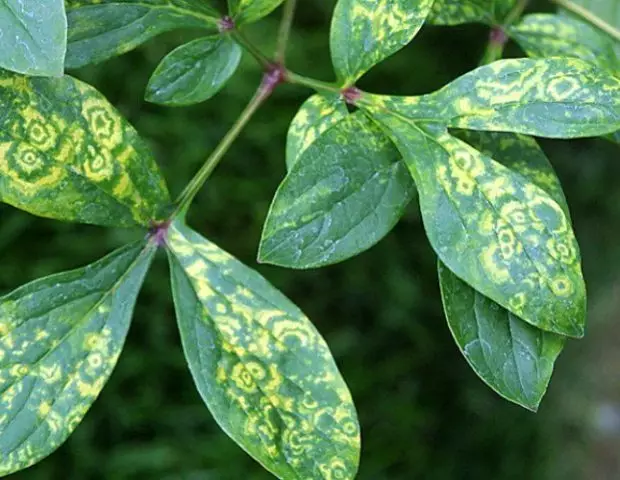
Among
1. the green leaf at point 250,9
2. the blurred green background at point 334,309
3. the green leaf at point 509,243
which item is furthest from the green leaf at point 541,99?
the blurred green background at point 334,309

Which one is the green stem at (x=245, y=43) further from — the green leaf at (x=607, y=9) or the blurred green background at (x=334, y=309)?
the blurred green background at (x=334, y=309)

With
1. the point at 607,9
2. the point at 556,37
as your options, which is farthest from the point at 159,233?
the point at 607,9

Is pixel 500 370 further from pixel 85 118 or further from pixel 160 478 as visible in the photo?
pixel 160 478

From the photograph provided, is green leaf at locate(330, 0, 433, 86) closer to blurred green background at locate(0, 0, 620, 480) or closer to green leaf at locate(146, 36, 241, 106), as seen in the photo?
green leaf at locate(146, 36, 241, 106)

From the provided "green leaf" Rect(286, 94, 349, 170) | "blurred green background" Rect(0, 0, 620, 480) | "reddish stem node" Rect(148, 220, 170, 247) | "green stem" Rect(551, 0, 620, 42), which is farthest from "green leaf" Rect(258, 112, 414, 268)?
"blurred green background" Rect(0, 0, 620, 480)

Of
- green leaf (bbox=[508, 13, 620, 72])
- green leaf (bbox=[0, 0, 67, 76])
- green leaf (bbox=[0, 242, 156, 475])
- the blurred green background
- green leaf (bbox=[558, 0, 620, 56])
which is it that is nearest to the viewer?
green leaf (bbox=[0, 0, 67, 76])

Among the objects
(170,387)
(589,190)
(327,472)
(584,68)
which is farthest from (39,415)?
(589,190)
